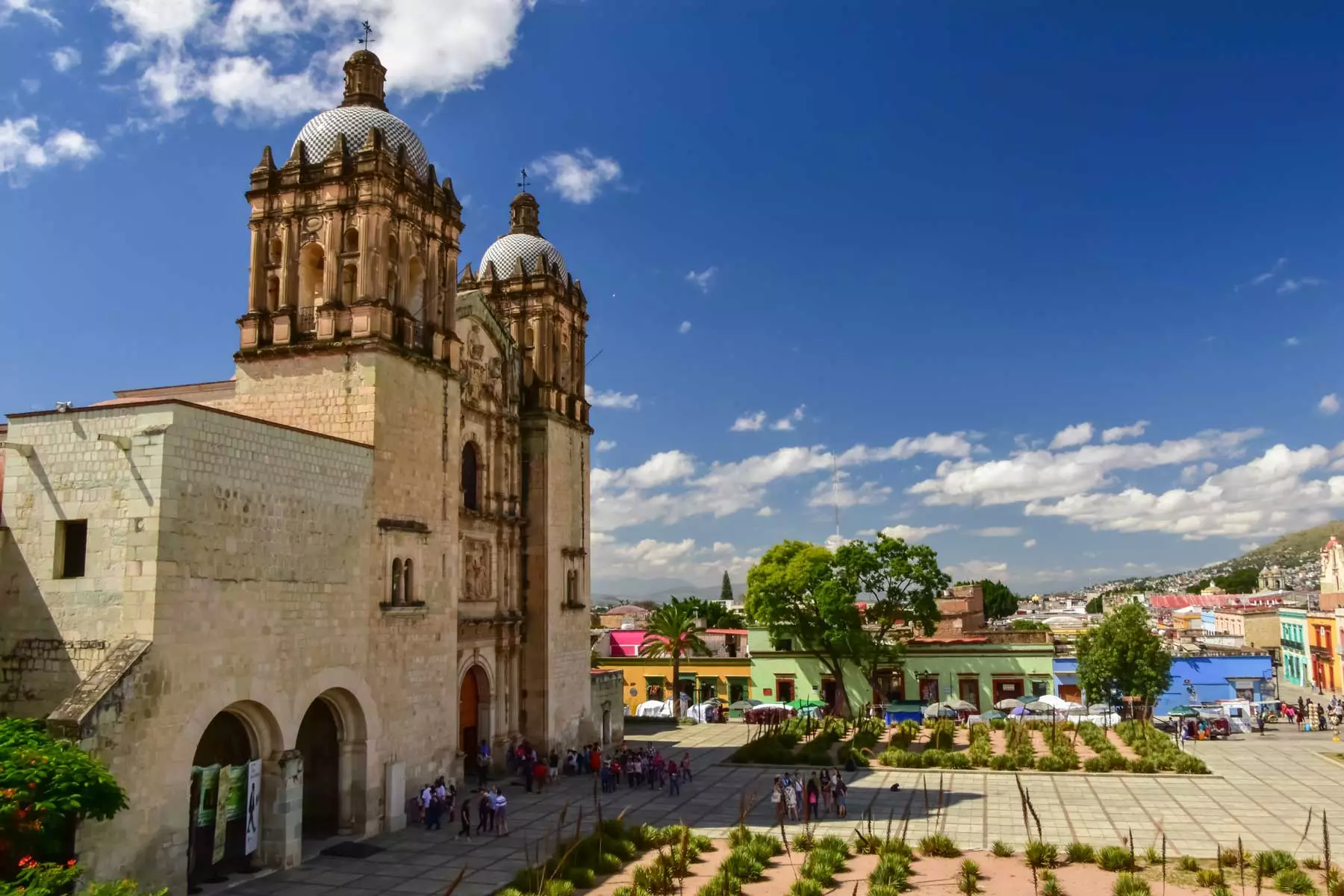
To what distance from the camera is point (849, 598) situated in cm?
4819

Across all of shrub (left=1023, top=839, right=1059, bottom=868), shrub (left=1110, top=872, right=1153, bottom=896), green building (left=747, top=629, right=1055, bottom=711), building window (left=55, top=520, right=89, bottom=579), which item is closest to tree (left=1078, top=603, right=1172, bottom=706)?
green building (left=747, top=629, right=1055, bottom=711)

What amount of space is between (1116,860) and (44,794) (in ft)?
62.8

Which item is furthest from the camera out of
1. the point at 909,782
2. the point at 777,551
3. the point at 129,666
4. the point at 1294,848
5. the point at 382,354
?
the point at 777,551

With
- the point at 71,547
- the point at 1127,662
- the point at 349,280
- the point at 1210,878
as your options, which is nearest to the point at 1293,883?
the point at 1210,878

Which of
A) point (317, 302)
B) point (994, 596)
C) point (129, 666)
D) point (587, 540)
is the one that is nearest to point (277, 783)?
point (129, 666)

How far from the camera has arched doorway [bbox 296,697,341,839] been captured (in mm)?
23703

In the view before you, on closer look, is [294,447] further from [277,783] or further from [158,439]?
[277,783]

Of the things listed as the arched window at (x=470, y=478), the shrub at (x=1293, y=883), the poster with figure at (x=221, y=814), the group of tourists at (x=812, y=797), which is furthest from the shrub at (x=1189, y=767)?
the poster with figure at (x=221, y=814)

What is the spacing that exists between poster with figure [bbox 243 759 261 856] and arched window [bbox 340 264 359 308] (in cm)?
1173

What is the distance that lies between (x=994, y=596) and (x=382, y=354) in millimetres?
116339

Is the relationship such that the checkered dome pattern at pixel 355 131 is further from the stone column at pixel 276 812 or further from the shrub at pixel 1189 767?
the shrub at pixel 1189 767

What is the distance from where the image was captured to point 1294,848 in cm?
2228

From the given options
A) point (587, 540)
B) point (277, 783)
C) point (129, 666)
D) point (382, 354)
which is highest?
point (382, 354)

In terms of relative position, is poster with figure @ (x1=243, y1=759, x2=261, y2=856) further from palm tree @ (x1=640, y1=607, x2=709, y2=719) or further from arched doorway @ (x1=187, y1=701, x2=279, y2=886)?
palm tree @ (x1=640, y1=607, x2=709, y2=719)
